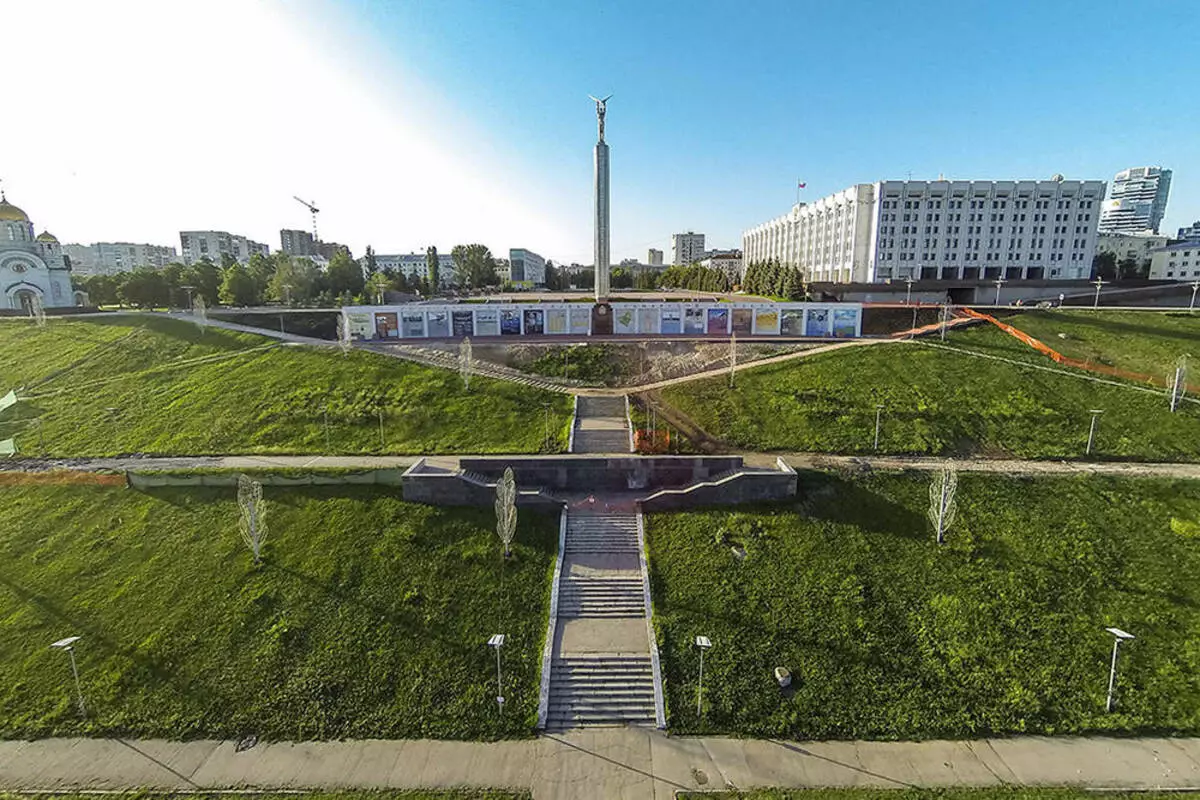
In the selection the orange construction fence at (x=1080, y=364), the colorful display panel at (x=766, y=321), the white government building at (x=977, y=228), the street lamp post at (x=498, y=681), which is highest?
the white government building at (x=977, y=228)

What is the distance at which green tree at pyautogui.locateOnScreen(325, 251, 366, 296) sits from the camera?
3187 inches

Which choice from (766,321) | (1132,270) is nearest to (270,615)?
(766,321)

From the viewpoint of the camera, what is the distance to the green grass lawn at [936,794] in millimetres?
14516

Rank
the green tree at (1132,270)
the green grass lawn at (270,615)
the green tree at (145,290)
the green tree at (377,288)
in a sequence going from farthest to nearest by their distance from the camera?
the green tree at (1132,270) < the green tree at (377,288) < the green tree at (145,290) < the green grass lawn at (270,615)

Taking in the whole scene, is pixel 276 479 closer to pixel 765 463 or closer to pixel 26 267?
pixel 765 463

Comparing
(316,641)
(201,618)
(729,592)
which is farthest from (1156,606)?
(201,618)

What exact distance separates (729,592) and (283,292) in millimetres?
68295

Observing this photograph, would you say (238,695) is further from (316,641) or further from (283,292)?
(283,292)

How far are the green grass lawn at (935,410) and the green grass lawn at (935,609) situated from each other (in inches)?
174

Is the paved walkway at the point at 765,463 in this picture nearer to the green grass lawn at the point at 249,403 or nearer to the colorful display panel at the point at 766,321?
the green grass lawn at the point at 249,403

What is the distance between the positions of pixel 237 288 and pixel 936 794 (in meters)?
77.8

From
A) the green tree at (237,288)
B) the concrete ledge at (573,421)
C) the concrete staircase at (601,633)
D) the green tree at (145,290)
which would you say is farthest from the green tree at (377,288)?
Answer: the concrete staircase at (601,633)

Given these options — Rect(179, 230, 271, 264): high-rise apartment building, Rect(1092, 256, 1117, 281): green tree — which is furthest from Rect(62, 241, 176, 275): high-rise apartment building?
Rect(1092, 256, 1117, 281): green tree

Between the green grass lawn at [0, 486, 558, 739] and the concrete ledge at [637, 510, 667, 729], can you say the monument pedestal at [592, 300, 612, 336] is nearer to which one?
the concrete ledge at [637, 510, 667, 729]
